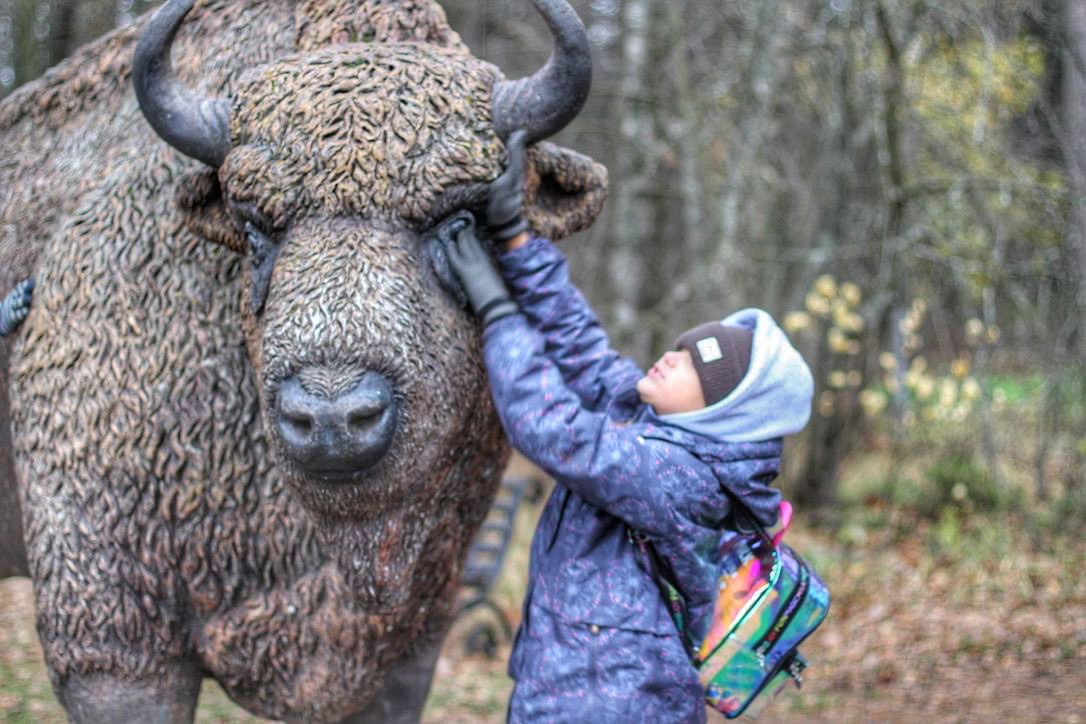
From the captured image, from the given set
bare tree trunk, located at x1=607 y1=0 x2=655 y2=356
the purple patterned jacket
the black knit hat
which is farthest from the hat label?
bare tree trunk, located at x1=607 y1=0 x2=655 y2=356

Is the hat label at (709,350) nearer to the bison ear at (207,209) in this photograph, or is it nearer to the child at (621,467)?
the child at (621,467)

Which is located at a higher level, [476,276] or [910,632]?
[476,276]

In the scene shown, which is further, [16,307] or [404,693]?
[404,693]

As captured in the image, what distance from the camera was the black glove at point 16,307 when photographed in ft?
9.69

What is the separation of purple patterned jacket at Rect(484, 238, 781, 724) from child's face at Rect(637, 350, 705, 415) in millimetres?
60

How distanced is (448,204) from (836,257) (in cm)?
686

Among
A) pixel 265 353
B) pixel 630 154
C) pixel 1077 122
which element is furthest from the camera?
pixel 630 154

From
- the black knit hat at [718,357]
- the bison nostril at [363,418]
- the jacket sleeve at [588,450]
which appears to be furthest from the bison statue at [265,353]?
the black knit hat at [718,357]

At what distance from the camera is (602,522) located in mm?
2576

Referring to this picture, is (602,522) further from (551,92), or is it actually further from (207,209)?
(207,209)

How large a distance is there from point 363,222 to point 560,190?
0.64 metres

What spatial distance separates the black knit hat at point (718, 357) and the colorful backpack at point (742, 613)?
28cm

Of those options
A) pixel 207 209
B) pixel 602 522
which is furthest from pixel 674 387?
pixel 207 209

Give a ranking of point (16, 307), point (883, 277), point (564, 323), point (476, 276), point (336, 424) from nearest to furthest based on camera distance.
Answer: point (336, 424) → point (476, 276) → point (564, 323) → point (16, 307) → point (883, 277)
